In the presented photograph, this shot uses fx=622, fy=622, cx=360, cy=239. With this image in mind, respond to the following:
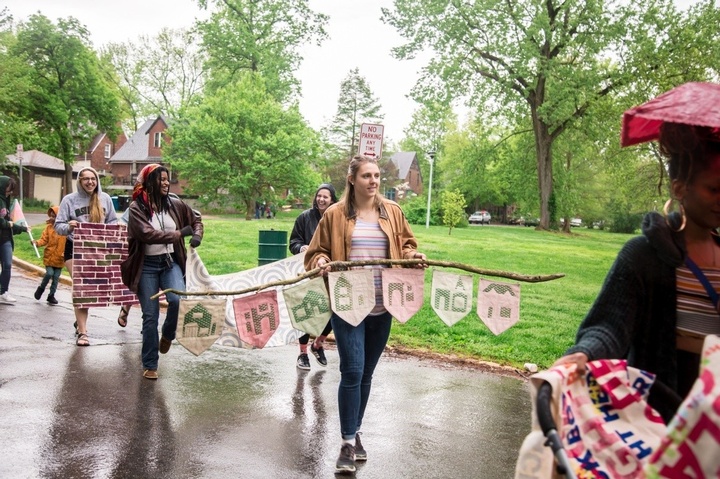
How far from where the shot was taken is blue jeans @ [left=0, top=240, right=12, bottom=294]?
10531 mm

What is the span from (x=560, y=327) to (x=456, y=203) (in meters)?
26.0

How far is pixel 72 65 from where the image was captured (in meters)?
41.5

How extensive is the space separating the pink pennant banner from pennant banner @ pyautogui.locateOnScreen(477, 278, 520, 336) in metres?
1.82

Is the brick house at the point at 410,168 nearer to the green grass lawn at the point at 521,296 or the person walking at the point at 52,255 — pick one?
the green grass lawn at the point at 521,296

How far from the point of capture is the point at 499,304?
5.00 meters

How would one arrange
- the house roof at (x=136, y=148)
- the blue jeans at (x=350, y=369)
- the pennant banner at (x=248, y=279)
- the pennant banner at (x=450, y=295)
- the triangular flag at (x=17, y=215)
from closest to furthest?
the blue jeans at (x=350, y=369) → the pennant banner at (x=450, y=295) → the pennant banner at (x=248, y=279) → the triangular flag at (x=17, y=215) → the house roof at (x=136, y=148)

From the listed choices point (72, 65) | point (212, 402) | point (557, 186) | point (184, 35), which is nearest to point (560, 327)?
point (212, 402)

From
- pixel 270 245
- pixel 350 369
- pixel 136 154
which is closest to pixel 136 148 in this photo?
pixel 136 154

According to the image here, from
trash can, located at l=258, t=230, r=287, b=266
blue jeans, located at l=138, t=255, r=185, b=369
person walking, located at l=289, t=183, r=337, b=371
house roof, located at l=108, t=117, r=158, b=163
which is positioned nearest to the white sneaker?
trash can, located at l=258, t=230, r=287, b=266

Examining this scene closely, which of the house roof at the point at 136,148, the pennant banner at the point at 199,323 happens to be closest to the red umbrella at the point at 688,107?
the pennant banner at the point at 199,323

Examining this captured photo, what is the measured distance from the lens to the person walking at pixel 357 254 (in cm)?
436

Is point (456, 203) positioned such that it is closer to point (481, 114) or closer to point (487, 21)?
point (481, 114)

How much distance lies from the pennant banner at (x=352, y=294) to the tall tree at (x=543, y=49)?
31.0 m

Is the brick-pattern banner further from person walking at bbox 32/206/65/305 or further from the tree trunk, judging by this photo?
the tree trunk
